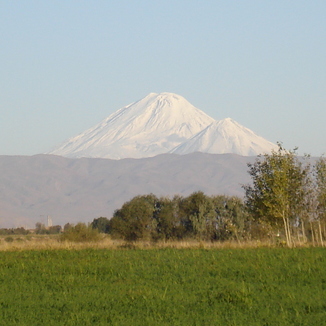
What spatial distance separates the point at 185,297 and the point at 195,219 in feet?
129

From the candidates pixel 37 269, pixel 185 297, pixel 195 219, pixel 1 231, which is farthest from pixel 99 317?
pixel 1 231

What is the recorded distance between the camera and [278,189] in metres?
30.1

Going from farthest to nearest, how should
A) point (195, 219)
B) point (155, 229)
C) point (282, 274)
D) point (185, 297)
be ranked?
point (155, 229)
point (195, 219)
point (282, 274)
point (185, 297)

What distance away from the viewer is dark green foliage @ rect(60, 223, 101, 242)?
45.8 meters

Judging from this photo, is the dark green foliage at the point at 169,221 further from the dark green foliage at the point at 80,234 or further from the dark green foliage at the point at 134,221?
the dark green foliage at the point at 80,234

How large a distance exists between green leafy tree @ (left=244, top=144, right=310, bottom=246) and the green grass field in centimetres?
801

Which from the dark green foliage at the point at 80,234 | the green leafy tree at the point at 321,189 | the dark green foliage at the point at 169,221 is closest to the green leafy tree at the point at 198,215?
the dark green foliage at the point at 169,221

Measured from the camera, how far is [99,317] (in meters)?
12.4

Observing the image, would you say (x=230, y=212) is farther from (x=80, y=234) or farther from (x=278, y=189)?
(x=278, y=189)

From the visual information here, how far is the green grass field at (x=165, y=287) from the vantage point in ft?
40.6

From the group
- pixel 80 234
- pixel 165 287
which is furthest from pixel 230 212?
pixel 165 287

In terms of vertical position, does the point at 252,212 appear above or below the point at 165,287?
above

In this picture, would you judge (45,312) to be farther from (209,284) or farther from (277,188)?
(277,188)

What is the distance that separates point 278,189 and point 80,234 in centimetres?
2082
